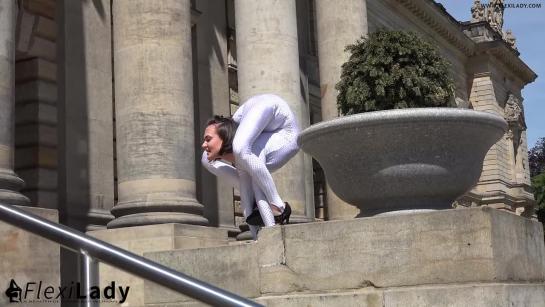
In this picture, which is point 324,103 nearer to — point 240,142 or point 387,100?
point 387,100

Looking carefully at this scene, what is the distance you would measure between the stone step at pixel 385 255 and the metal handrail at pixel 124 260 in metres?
1.81

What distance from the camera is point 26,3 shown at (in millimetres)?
15609

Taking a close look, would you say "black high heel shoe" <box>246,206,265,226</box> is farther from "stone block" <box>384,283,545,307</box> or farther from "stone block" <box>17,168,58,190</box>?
"stone block" <box>17,168,58,190</box>

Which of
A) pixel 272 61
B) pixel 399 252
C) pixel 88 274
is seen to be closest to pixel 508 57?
pixel 272 61

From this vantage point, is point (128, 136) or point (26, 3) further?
point (26, 3)

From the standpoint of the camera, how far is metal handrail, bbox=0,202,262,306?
3.15 meters

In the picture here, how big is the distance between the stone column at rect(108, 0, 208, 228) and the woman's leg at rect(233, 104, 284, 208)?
5.01 meters

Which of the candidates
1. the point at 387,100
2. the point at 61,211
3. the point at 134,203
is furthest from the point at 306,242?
the point at 61,211

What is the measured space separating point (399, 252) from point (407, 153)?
1.13 metres

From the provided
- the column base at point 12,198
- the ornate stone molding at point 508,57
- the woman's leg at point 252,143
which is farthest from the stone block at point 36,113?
the ornate stone molding at point 508,57

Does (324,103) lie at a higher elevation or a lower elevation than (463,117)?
higher

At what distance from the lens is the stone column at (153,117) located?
468 inches

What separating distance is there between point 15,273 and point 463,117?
4.28 meters

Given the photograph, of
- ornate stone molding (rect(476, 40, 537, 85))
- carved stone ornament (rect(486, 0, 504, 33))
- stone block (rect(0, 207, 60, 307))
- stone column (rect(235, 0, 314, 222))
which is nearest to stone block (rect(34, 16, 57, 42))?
stone column (rect(235, 0, 314, 222))
